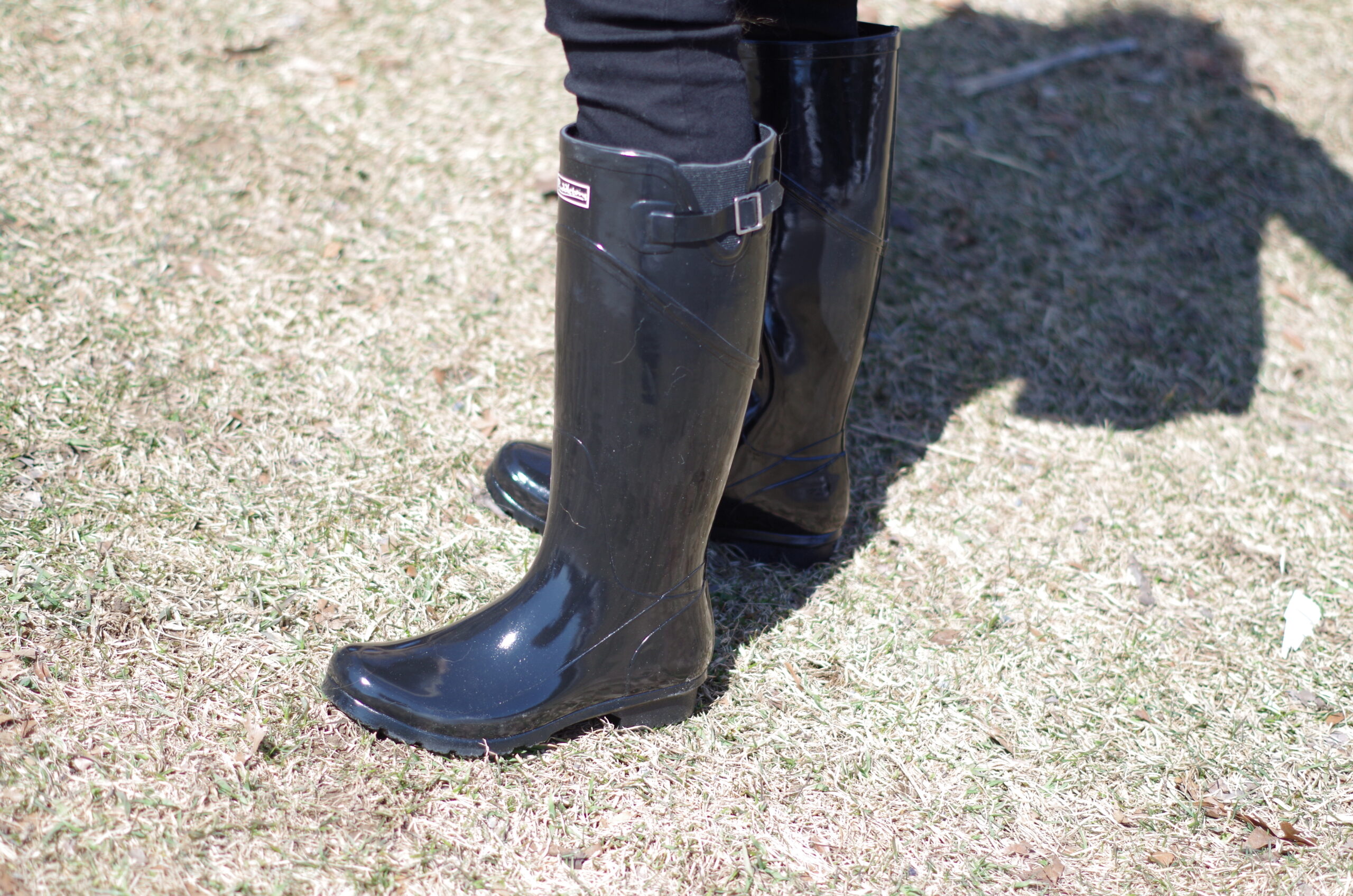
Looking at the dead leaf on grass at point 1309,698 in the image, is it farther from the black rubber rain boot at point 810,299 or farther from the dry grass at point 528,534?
the black rubber rain boot at point 810,299

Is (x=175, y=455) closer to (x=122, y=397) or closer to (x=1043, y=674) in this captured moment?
(x=122, y=397)

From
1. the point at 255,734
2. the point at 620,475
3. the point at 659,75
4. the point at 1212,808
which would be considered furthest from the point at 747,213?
the point at 1212,808

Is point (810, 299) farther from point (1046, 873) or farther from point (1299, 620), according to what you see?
point (1299, 620)

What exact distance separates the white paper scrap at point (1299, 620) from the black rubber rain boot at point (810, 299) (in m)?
0.87

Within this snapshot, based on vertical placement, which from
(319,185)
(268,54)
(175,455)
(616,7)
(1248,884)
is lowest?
(1248,884)

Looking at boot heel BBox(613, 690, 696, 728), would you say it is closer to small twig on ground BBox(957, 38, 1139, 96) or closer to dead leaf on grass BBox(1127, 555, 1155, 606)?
dead leaf on grass BBox(1127, 555, 1155, 606)

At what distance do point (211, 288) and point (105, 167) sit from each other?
0.59 m

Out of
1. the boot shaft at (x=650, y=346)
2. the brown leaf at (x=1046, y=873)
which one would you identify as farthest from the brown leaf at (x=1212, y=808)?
the boot shaft at (x=650, y=346)

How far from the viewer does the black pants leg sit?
3.61 ft

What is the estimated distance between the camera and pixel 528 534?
186 centimetres

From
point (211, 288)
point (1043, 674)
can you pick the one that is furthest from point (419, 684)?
point (211, 288)

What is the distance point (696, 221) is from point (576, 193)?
5.8 inches

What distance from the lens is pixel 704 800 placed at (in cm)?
143

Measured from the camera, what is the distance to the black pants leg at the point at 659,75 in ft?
3.61
